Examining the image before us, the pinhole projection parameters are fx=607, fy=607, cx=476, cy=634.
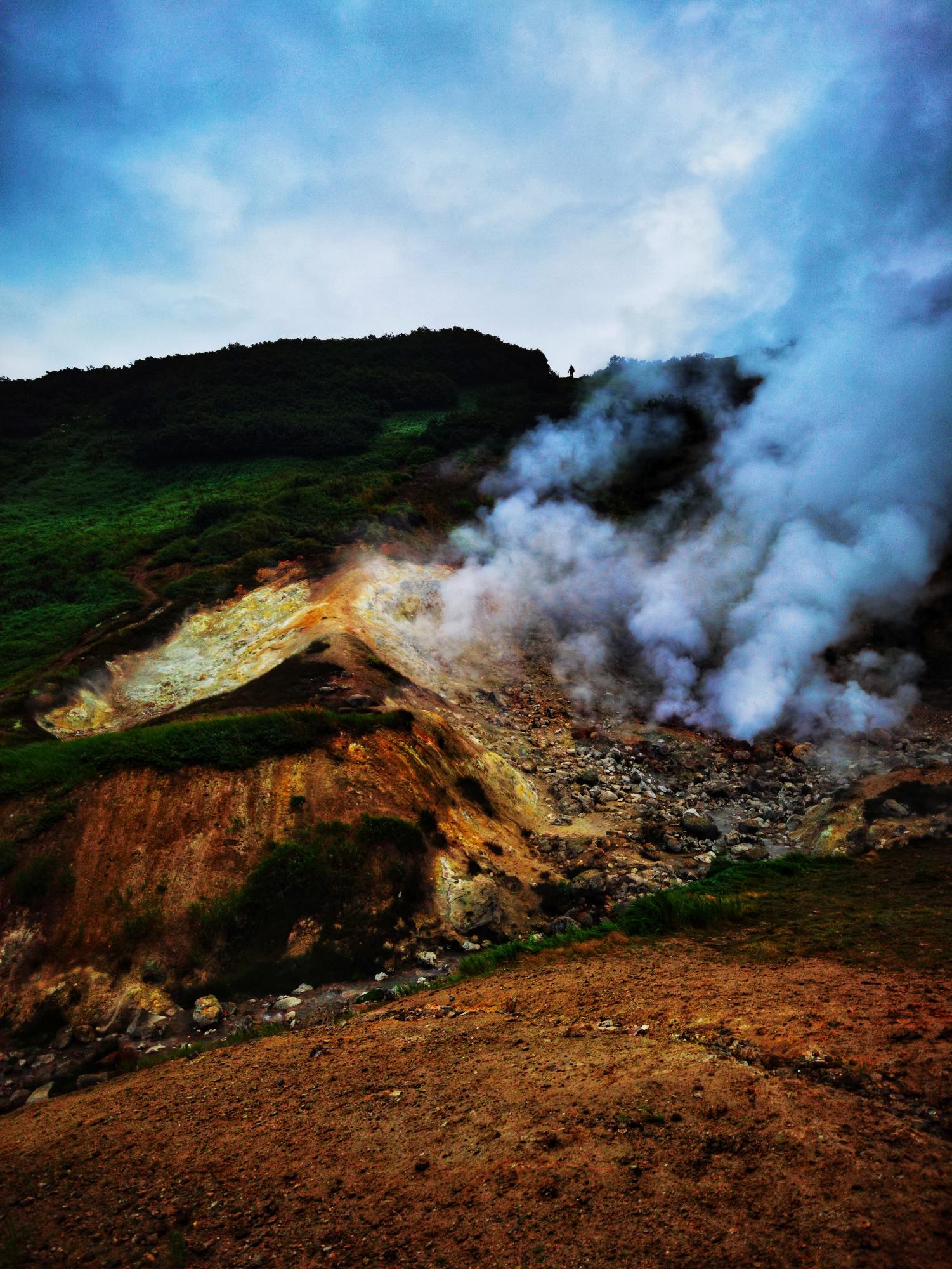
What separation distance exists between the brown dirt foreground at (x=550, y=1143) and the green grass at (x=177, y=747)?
18.3 feet

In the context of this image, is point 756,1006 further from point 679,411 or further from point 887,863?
point 679,411

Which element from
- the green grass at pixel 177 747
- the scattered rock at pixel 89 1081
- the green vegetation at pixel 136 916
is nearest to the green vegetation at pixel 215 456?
the green grass at pixel 177 747

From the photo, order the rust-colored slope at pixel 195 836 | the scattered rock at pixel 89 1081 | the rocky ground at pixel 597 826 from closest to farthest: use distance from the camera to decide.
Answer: the scattered rock at pixel 89 1081
the rocky ground at pixel 597 826
the rust-colored slope at pixel 195 836

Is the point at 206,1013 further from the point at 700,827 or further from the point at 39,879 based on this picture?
the point at 700,827

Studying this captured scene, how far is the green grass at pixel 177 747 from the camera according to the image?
11.6m

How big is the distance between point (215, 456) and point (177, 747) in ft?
119

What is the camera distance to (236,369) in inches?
2053

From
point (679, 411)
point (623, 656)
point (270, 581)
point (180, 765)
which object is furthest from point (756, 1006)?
point (679, 411)

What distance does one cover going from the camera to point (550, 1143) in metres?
4.75

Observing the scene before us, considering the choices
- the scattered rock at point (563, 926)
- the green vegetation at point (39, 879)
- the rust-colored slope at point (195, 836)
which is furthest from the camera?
the scattered rock at point (563, 926)

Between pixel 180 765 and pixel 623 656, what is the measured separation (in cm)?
1598

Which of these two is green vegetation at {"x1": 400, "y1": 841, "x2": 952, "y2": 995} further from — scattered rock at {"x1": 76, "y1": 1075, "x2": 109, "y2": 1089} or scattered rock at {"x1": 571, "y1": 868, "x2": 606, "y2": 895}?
scattered rock at {"x1": 76, "y1": 1075, "x2": 109, "y2": 1089}

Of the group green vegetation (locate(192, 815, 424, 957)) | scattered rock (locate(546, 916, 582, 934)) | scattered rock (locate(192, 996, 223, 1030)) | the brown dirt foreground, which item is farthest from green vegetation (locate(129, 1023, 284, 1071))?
scattered rock (locate(546, 916, 582, 934))

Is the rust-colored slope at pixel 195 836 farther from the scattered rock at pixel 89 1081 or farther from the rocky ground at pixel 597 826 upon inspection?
the scattered rock at pixel 89 1081
